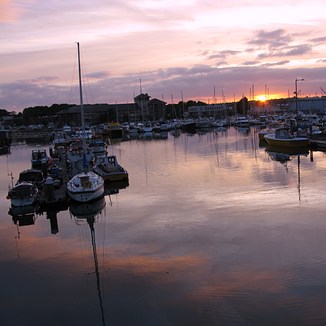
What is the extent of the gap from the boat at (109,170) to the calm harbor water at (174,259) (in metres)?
3.94

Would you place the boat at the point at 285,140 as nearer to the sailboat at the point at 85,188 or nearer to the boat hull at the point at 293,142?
the boat hull at the point at 293,142

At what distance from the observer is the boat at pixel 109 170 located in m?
33.2

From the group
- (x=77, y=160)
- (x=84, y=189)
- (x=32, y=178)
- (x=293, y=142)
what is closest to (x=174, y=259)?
(x=84, y=189)

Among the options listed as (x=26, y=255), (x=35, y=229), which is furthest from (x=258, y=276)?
(x=35, y=229)

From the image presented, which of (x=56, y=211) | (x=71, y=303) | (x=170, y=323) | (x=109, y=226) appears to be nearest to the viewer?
(x=170, y=323)

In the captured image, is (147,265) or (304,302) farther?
(147,265)

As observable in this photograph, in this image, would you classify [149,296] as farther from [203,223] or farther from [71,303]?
[203,223]

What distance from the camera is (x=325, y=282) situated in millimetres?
13391

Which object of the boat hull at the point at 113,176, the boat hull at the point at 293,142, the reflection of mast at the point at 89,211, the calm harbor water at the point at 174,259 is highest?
the boat hull at the point at 293,142

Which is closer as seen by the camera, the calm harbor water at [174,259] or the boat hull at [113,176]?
the calm harbor water at [174,259]

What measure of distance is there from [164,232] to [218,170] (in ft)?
64.9

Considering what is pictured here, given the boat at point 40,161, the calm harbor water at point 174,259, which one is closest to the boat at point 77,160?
the boat at point 40,161

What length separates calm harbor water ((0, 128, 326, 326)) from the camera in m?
12.2

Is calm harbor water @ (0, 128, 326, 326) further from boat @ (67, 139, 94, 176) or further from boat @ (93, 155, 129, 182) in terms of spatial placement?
boat @ (67, 139, 94, 176)
